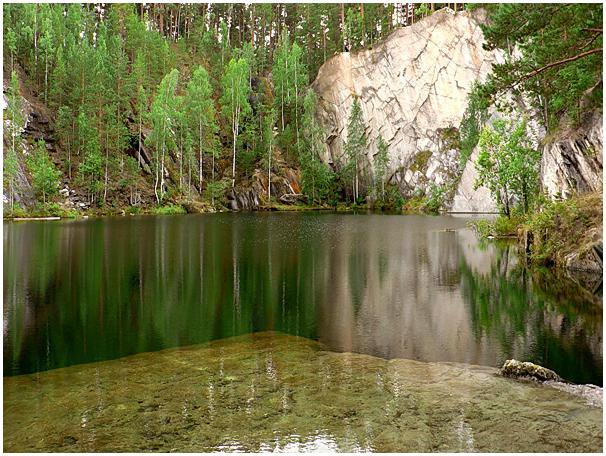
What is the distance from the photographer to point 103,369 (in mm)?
10891

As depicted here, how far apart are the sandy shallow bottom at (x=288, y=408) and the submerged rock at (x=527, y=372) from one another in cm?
37

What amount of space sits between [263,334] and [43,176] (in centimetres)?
5424

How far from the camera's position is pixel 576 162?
2992cm

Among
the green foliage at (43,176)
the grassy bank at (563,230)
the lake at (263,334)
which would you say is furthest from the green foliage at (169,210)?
the grassy bank at (563,230)

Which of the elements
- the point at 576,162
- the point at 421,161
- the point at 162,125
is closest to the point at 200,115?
the point at 162,125

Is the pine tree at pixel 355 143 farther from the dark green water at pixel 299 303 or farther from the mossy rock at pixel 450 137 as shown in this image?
the dark green water at pixel 299 303

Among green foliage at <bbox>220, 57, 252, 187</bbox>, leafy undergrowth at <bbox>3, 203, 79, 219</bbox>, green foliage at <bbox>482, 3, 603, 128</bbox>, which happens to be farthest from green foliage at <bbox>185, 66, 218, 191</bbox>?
green foliage at <bbox>482, 3, 603, 128</bbox>

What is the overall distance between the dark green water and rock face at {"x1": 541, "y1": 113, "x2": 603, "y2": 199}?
529cm

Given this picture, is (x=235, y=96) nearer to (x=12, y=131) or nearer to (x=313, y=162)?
(x=313, y=162)

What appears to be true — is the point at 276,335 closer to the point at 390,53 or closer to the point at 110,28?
the point at 390,53

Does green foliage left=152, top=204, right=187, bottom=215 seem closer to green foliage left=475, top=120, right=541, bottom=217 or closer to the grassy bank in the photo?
green foliage left=475, top=120, right=541, bottom=217

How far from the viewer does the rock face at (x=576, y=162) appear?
2806 cm

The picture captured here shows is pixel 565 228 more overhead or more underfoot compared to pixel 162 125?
more underfoot

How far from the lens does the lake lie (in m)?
8.27
